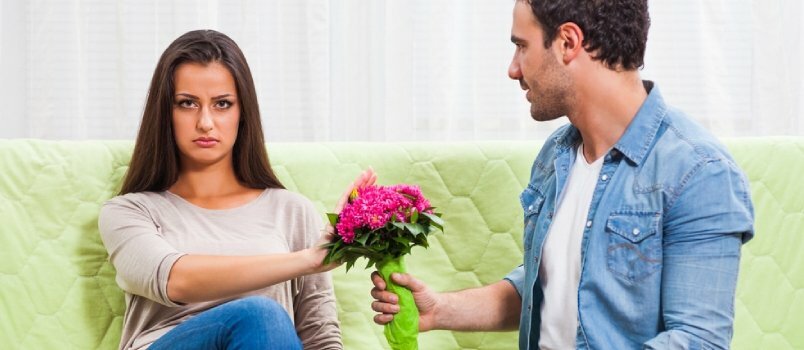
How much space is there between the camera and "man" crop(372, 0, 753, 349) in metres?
1.36

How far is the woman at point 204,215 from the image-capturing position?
1575 mm

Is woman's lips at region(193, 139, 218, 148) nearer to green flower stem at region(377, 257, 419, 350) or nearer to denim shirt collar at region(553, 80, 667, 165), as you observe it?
green flower stem at region(377, 257, 419, 350)

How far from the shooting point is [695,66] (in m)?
2.41

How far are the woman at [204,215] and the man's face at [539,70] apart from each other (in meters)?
0.32

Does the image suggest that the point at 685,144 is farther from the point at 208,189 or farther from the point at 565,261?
the point at 208,189

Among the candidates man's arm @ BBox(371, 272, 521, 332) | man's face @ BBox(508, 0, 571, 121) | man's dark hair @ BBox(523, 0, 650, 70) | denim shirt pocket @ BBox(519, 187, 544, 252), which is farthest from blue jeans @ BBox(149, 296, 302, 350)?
man's dark hair @ BBox(523, 0, 650, 70)

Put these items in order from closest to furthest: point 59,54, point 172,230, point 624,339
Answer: point 624,339
point 172,230
point 59,54

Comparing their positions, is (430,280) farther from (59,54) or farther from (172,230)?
(59,54)

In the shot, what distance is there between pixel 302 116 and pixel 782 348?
1.25 meters

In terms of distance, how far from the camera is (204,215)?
5.83 ft

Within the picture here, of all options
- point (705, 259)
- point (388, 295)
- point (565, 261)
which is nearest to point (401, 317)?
point (388, 295)

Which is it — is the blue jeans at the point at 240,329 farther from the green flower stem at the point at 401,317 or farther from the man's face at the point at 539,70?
the man's face at the point at 539,70

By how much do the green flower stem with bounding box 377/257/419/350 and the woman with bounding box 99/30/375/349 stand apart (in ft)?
0.40

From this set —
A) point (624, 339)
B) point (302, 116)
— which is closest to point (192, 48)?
point (302, 116)
